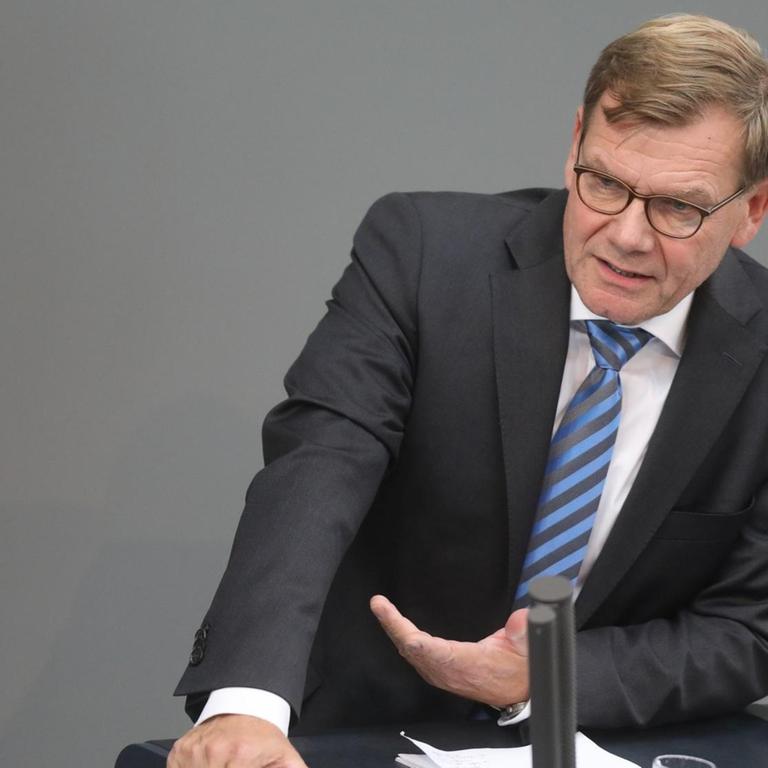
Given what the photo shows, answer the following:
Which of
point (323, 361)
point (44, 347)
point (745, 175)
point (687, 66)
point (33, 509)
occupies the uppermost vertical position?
point (687, 66)

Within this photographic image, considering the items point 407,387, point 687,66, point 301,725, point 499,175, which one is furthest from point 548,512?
point 499,175

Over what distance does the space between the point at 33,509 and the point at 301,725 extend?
4.08 ft

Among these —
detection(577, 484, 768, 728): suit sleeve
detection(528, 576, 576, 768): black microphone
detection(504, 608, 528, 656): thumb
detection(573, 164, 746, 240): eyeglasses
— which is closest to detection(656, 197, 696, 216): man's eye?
detection(573, 164, 746, 240): eyeglasses

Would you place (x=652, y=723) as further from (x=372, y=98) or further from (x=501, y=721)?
(x=372, y=98)

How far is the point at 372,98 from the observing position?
122 inches

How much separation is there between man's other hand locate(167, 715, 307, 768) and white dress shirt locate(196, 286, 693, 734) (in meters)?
0.63

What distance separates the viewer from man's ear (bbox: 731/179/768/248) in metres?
2.00

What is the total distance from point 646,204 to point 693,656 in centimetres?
58

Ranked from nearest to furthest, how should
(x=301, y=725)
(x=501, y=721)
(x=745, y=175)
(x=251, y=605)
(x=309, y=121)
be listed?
(x=251, y=605) < (x=501, y=721) < (x=745, y=175) < (x=301, y=725) < (x=309, y=121)

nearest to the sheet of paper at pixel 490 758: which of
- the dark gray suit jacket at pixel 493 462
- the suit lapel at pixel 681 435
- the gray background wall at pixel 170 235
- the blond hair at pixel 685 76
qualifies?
the dark gray suit jacket at pixel 493 462

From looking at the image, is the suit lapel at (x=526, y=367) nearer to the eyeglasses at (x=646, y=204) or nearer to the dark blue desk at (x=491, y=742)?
the eyeglasses at (x=646, y=204)

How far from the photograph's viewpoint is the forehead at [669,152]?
1.84 meters

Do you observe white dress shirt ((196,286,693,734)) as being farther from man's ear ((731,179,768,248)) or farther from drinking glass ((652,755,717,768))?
drinking glass ((652,755,717,768))

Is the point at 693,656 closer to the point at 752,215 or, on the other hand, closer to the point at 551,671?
the point at 752,215
